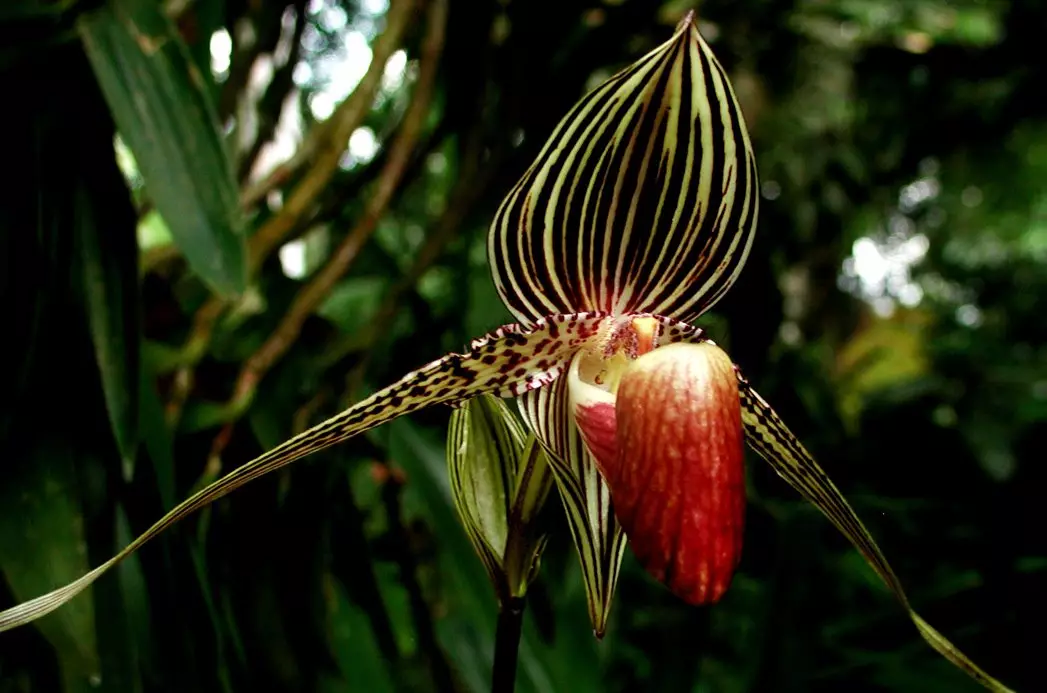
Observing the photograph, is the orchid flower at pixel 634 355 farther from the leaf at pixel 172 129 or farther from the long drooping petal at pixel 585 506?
the leaf at pixel 172 129

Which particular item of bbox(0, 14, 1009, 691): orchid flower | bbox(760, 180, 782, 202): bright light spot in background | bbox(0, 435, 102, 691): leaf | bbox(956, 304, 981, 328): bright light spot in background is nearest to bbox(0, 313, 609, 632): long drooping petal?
bbox(0, 14, 1009, 691): orchid flower

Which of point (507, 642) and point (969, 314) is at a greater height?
point (507, 642)

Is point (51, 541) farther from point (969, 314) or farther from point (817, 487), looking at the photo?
point (969, 314)

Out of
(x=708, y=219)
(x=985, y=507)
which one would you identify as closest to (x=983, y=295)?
(x=985, y=507)

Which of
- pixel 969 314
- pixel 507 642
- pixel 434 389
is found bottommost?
pixel 969 314

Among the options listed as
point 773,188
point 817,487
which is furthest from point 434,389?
point 773,188

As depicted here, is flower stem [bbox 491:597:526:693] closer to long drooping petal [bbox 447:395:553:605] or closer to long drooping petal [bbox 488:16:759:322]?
long drooping petal [bbox 447:395:553:605]

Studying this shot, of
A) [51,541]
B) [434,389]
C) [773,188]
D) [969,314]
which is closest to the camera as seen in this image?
[434,389]

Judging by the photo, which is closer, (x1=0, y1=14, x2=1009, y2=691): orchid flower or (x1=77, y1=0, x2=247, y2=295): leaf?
(x1=0, y1=14, x2=1009, y2=691): orchid flower
